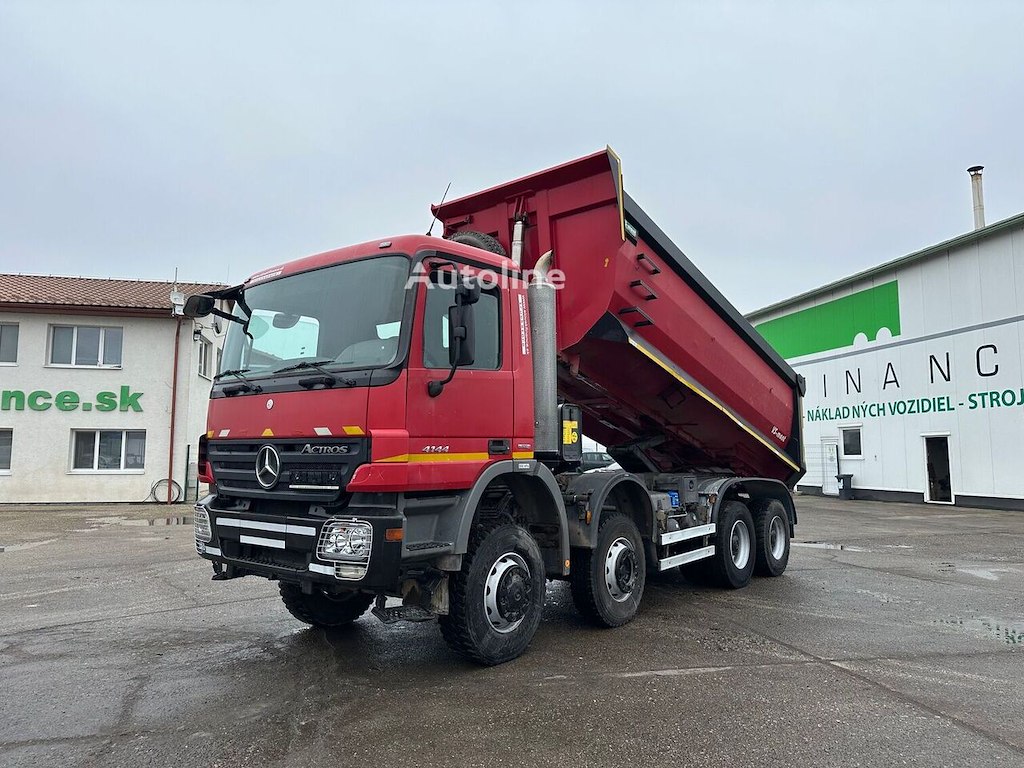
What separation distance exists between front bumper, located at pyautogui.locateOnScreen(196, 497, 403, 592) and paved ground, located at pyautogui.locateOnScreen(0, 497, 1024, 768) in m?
0.74

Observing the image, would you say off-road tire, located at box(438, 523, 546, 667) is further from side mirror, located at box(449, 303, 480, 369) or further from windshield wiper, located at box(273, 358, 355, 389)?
windshield wiper, located at box(273, 358, 355, 389)

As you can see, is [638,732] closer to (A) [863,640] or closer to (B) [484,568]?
(B) [484,568]

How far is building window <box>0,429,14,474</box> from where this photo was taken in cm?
1864

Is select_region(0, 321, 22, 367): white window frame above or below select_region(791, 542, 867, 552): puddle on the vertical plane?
above

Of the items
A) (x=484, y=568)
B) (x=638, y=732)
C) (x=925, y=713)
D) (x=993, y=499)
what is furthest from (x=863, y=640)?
(x=993, y=499)

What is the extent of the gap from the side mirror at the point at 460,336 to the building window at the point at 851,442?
878 inches

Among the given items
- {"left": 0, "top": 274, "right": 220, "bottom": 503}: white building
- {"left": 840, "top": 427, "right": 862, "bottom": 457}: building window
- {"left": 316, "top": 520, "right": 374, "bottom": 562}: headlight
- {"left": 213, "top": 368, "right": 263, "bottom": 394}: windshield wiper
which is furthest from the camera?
{"left": 840, "top": 427, "right": 862, "bottom": 457}: building window

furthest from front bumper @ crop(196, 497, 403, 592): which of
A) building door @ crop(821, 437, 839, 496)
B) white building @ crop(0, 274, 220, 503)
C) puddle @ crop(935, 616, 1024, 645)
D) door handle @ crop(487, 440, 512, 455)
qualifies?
building door @ crop(821, 437, 839, 496)

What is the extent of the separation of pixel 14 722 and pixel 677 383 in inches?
218

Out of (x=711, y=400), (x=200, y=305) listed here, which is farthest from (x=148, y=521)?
(x=711, y=400)

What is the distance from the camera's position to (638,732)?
12.5 ft

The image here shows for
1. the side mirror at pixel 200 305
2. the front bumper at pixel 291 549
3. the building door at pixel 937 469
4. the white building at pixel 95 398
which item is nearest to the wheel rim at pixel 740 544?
the front bumper at pixel 291 549

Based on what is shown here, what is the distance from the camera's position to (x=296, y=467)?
4426 millimetres

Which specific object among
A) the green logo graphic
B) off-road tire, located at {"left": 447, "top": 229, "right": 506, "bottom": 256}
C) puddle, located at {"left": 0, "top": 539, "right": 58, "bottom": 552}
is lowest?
puddle, located at {"left": 0, "top": 539, "right": 58, "bottom": 552}
